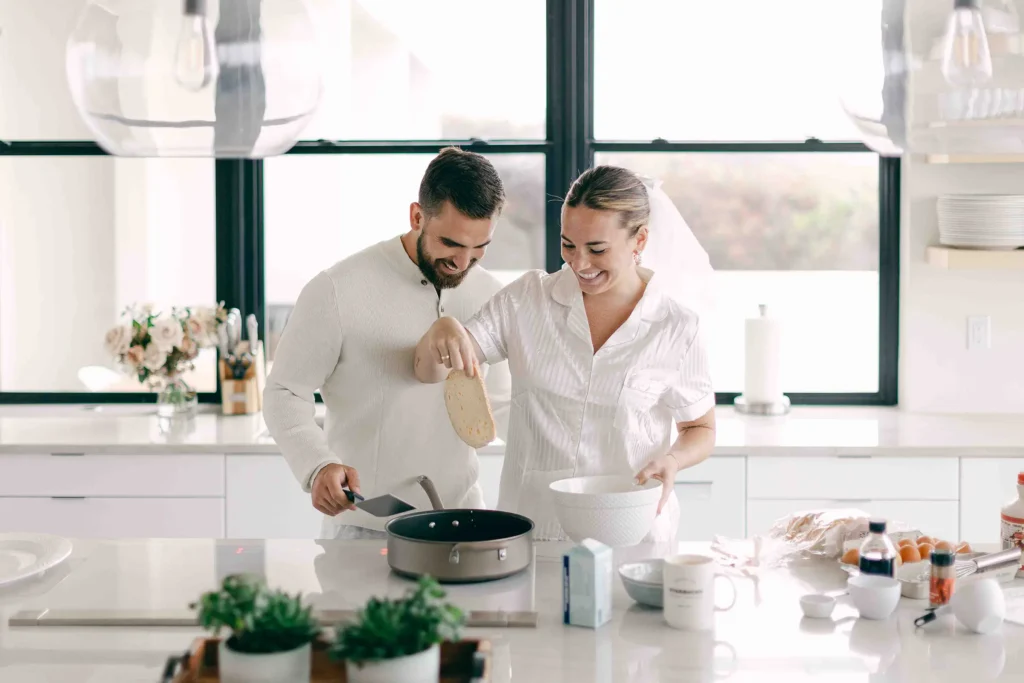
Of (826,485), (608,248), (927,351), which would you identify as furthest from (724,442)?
(608,248)

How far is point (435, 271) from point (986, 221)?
77.8 inches

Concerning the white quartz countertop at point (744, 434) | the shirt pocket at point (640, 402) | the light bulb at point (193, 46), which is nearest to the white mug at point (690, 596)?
the shirt pocket at point (640, 402)

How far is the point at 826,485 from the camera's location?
3170mm

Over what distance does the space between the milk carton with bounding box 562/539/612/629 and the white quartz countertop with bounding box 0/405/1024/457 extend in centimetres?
148

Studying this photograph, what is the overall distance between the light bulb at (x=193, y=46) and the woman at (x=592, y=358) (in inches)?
40.0

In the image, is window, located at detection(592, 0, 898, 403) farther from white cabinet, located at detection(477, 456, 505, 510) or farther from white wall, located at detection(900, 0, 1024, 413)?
white cabinet, located at detection(477, 456, 505, 510)

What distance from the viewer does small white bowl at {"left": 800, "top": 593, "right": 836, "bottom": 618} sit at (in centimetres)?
172

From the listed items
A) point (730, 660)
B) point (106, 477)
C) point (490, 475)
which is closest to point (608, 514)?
point (730, 660)

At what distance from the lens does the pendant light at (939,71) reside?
3.88ft

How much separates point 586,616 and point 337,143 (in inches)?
98.0

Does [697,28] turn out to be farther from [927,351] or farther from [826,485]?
[826,485]

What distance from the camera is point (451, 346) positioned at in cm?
210

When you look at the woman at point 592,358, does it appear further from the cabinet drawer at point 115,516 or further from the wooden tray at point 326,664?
the cabinet drawer at point 115,516

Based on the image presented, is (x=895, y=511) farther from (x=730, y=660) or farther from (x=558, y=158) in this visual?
(x=730, y=660)
